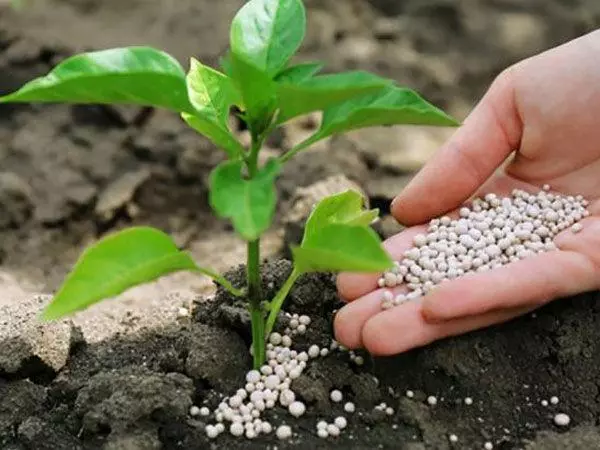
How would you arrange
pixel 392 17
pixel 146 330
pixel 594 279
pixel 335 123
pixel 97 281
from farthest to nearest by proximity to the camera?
pixel 392 17 → pixel 146 330 → pixel 594 279 → pixel 335 123 → pixel 97 281

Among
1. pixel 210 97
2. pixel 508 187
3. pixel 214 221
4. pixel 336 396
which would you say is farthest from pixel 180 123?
pixel 336 396

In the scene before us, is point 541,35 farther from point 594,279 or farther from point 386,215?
point 594,279

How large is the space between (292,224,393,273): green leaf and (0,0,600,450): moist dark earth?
0.87 feet

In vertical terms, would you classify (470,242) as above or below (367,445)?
above

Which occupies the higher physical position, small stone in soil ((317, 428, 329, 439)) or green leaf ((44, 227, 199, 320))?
green leaf ((44, 227, 199, 320))

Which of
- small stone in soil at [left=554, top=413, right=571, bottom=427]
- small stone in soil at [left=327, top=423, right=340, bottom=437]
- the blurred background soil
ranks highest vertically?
small stone in soil at [left=327, top=423, right=340, bottom=437]

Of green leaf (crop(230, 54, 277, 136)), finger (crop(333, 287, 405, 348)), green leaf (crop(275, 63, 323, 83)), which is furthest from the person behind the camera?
finger (crop(333, 287, 405, 348))

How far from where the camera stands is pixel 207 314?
1.65 meters

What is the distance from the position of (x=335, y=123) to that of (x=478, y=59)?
5.92 ft

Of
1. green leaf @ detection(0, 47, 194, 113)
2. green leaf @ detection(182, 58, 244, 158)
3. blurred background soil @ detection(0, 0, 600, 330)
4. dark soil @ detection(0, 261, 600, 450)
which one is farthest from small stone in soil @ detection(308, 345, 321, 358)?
blurred background soil @ detection(0, 0, 600, 330)

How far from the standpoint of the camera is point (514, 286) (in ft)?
4.88

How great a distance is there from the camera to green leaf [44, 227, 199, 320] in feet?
3.96

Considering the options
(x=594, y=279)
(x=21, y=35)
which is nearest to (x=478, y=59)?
(x=21, y=35)

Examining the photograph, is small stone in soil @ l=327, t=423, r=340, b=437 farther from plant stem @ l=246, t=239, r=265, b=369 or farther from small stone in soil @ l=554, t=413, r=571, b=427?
small stone in soil @ l=554, t=413, r=571, b=427
